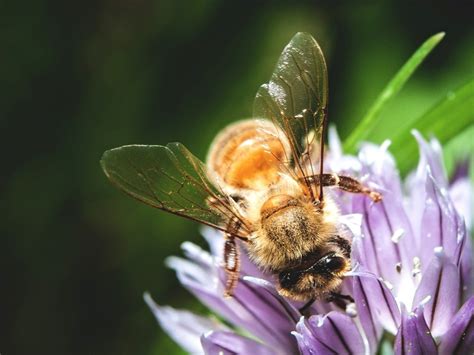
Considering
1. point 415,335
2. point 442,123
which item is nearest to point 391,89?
point 442,123

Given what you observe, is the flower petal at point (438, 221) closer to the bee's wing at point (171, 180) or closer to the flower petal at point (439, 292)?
the flower petal at point (439, 292)

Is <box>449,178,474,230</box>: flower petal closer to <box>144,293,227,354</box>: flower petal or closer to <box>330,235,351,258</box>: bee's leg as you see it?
<box>330,235,351,258</box>: bee's leg

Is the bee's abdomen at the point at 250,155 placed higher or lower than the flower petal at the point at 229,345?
higher

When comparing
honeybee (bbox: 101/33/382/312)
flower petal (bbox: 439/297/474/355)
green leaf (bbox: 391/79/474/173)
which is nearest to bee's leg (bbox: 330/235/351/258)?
honeybee (bbox: 101/33/382/312)

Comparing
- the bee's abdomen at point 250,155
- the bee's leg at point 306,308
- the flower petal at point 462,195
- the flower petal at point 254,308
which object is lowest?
the flower petal at point 254,308

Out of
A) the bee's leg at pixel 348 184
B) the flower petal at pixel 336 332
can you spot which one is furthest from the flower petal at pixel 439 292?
the bee's leg at pixel 348 184

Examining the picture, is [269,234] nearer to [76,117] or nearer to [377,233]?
[377,233]
